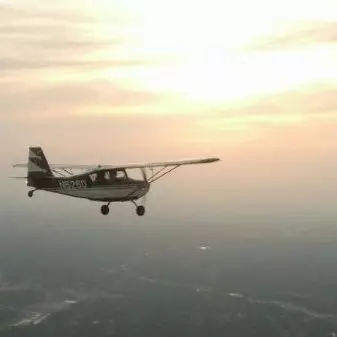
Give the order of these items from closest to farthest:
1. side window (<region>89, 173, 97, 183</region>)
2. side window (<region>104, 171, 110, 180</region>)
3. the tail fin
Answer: the tail fin
side window (<region>89, 173, 97, 183</region>)
side window (<region>104, 171, 110, 180</region>)

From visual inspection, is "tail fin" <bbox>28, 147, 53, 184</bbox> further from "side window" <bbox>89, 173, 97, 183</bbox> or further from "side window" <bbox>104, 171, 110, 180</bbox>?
"side window" <bbox>104, 171, 110, 180</bbox>

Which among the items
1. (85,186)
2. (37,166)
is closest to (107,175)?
(85,186)

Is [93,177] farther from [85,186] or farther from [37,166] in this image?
[37,166]

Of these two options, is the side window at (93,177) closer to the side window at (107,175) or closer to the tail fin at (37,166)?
the side window at (107,175)

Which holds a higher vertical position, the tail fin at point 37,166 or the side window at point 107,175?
the tail fin at point 37,166

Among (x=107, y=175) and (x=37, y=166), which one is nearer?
(x=37, y=166)

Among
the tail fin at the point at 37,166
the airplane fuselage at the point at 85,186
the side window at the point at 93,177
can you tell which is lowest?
the airplane fuselage at the point at 85,186

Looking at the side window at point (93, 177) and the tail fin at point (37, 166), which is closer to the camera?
the tail fin at point (37, 166)

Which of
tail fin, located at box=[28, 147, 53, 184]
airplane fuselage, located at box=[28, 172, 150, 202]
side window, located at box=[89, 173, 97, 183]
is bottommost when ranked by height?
airplane fuselage, located at box=[28, 172, 150, 202]
